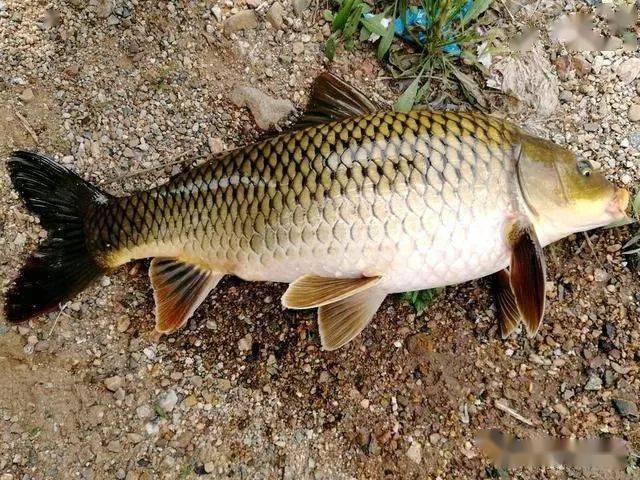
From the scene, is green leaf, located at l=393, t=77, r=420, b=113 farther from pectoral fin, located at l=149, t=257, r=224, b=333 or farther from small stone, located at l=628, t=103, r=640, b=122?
pectoral fin, located at l=149, t=257, r=224, b=333

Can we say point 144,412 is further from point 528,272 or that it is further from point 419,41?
point 419,41

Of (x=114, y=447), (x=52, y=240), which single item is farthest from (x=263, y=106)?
(x=114, y=447)

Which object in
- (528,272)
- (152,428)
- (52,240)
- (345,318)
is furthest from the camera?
(52,240)

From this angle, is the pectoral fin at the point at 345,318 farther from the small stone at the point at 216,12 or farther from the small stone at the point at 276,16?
the small stone at the point at 216,12

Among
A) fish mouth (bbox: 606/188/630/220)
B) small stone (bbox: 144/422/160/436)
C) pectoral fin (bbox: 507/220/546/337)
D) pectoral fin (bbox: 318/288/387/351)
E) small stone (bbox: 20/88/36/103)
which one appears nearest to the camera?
pectoral fin (bbox: 507/220/546/337)

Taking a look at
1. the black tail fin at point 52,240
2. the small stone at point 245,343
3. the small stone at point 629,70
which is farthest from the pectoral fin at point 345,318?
the small stone at point 629,70

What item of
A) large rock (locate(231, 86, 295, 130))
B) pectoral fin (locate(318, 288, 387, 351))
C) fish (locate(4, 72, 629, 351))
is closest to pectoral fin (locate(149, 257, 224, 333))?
fish (locate(4, 72, 629, 351))

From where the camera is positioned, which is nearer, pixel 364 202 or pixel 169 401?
pixel 364 202
